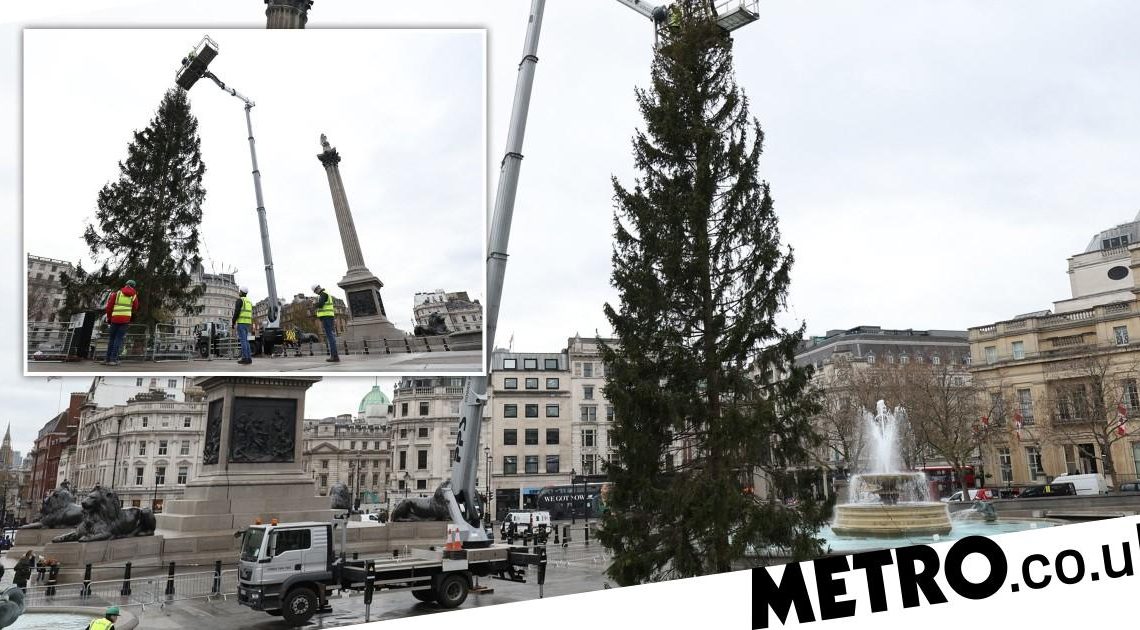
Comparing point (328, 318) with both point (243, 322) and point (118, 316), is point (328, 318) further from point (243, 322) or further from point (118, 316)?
point (118, 316)

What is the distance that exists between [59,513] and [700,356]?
72.2 feet

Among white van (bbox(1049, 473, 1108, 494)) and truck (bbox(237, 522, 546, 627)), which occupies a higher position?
truck (bbox(237, 522, 546, 627))

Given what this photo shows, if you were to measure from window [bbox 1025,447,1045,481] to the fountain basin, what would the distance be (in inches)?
1345

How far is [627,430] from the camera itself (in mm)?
15422

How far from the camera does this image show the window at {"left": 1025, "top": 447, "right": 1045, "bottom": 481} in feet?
177

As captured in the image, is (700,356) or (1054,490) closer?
(700,356)

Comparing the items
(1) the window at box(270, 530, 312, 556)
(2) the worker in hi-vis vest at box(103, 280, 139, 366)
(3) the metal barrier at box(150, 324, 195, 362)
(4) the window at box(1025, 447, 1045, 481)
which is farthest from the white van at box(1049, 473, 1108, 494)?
(2) the worker in hi-vis vest at box(103, 280, 139, 366)

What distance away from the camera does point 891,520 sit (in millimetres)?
25328

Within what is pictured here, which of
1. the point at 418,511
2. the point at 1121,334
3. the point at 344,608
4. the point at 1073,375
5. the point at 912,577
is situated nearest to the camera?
the point at 912,577

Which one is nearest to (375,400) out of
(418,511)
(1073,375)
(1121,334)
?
(418,511)

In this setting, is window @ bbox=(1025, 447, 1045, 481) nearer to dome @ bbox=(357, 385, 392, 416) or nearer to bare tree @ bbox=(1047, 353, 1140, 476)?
bare tree @ bbox=(1047, 353, 1140, 476)

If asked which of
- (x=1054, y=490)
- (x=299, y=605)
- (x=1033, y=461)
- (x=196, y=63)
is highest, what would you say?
(x=196, y=63)

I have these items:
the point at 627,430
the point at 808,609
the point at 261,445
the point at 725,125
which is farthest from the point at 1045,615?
the point at 261,445

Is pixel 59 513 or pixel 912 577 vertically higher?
pixel 59 513
